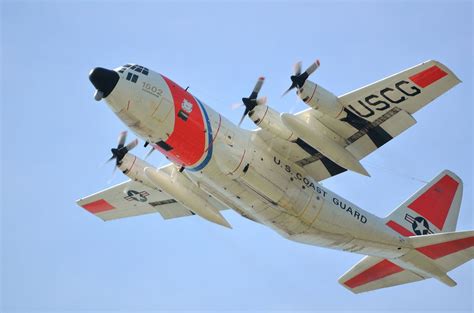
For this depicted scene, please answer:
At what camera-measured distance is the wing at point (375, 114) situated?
70.4 feet

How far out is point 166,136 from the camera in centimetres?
2178

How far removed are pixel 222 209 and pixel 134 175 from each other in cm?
436

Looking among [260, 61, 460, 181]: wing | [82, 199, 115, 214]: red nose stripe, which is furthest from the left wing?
[260, 61, 460, 181]: wing

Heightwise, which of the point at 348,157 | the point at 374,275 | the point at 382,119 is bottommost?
the point at 374,275

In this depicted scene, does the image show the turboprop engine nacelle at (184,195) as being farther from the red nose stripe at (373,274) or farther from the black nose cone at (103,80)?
the red nose stripe at (373,274)

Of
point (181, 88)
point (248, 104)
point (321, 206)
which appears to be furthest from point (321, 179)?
point (181, 88)

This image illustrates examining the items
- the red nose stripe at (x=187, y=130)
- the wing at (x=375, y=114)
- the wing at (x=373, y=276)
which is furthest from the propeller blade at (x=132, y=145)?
the wing at (x=373, y=276)

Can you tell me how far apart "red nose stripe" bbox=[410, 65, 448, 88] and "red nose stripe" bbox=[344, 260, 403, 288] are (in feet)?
27.2

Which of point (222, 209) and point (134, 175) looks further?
point (222, 209)

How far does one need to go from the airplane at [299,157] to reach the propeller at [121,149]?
37mm

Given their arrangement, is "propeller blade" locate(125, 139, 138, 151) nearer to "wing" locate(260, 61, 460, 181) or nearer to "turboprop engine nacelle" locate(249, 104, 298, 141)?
"wing" locate(260, 61, 460, 181)

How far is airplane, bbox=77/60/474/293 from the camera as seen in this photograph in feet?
70.5

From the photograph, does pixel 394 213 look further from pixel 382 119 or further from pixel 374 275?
pixel 382 119

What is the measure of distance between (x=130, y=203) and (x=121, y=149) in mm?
4229
